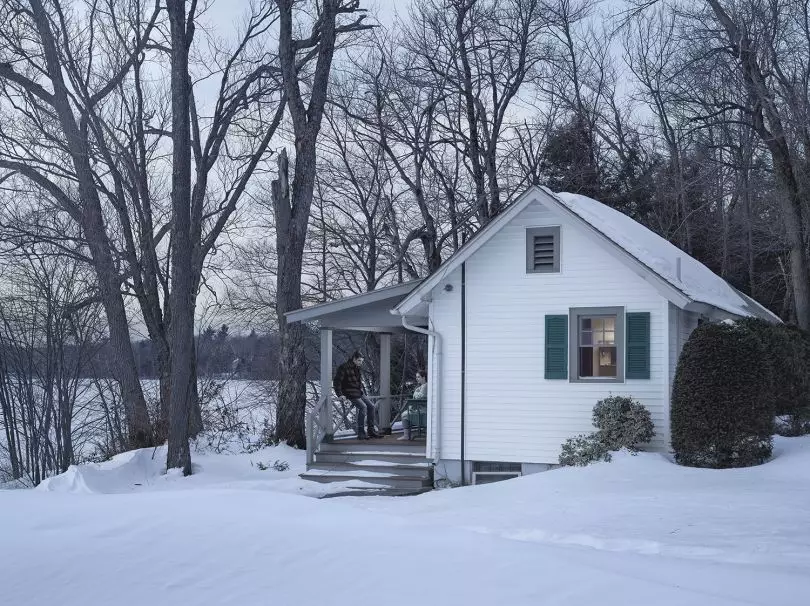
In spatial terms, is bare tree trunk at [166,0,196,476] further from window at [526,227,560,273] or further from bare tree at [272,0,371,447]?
window at [526,227,560,273]

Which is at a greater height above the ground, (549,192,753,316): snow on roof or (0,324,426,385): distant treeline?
(549,192,753,316): snow on roof

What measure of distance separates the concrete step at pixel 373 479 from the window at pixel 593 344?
352 centimetres

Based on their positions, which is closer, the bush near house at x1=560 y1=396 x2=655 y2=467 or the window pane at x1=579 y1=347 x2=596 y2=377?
the bush near house at x1=560 y1=396 x2=655 y2=467

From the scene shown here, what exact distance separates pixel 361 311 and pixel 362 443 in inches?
108

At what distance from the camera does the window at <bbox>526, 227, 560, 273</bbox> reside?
52.7 feet

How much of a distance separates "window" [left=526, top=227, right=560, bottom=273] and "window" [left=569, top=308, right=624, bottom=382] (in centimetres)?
94

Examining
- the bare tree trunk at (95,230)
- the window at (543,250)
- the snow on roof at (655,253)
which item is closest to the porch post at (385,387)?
the bare tree trunk at (95,230)

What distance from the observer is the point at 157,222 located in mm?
26344

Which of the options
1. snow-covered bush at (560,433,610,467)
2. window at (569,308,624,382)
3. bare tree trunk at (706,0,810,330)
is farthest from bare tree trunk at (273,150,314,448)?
bare tree trunk at (706,0,810,330)

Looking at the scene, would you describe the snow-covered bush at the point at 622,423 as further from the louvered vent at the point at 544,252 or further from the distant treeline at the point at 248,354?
the distant treeline at the point at 248,354

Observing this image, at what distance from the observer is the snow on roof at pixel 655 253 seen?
15.6 meters

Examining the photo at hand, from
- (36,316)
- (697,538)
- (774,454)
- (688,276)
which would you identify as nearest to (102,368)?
(36,316)

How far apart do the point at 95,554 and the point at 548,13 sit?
86.5 feet

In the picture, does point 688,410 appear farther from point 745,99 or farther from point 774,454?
point 745,99
